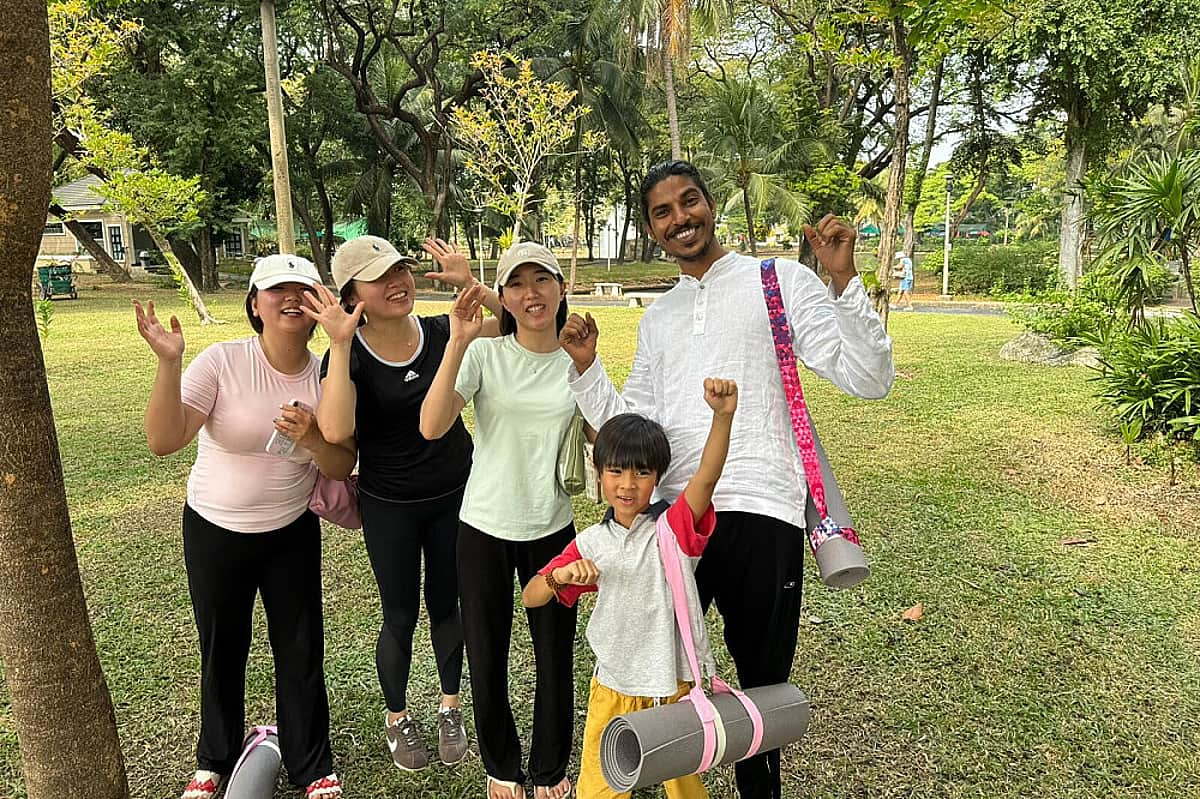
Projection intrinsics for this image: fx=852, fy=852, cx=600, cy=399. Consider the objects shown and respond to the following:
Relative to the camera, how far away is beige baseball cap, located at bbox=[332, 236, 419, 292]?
2.55 m

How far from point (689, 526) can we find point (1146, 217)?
6.16 metres

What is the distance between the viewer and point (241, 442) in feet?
8.11

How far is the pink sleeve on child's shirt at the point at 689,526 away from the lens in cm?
211

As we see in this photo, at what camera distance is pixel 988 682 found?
11.6ft

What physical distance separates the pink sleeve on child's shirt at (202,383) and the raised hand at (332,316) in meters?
0.30

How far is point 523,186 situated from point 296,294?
74.4 feet

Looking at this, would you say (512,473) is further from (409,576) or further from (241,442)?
(241,442)

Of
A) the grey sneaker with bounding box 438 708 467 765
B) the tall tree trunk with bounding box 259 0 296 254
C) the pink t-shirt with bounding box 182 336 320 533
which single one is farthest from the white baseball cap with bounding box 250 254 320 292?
the tall tree trunk with bounding box 259 0 296 254

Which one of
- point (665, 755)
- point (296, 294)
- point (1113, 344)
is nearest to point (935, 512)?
point (1113, 344)

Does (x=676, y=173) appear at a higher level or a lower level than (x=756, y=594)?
higher

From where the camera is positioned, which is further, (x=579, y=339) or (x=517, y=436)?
(x=517, y=436)

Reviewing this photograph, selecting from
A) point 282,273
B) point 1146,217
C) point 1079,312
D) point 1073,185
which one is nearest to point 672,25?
point 1079,312

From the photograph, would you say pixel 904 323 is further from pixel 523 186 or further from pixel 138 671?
pixel 138 671

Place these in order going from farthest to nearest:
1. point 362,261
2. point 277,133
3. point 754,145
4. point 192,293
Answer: point 754,145, point 192,293, point 277,133, point 362,261
